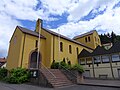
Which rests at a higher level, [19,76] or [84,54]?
[84,54]

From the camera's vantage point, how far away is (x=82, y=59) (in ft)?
99.7

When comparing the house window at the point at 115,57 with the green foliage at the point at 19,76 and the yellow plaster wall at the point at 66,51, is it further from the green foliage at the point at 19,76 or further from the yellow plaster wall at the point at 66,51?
the green foliage at the point at 19,76

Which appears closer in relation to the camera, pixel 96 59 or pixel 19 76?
pixel 19 76

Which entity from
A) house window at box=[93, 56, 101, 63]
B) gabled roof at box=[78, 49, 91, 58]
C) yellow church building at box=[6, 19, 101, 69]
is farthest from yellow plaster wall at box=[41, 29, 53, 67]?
house window at box=[93, 56, 101, 63]

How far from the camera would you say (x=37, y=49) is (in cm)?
2364

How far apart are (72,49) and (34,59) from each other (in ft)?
32.4

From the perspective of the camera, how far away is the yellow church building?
21.6 metres

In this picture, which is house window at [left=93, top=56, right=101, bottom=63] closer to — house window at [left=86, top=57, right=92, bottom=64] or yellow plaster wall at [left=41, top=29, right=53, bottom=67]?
house window at [left=86, top=57, right=92, bottom=64]

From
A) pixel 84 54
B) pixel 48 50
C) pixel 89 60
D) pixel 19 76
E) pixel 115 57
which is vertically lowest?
pixel 19 76

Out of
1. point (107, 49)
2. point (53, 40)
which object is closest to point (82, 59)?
point (107, 49)

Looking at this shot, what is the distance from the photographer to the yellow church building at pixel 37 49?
21.6m

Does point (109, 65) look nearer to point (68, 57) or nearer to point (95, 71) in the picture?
point (95, 71)

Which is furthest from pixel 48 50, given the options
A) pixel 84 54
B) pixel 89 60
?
pixel 89 60

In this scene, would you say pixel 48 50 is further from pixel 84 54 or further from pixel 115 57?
pixel 115 57
